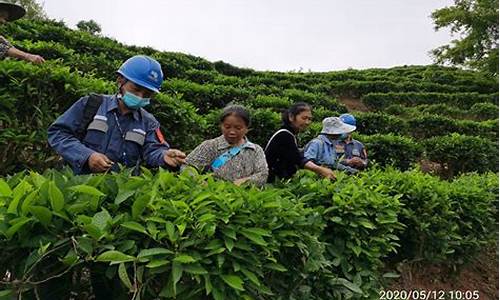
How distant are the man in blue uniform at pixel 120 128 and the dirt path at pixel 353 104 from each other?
49.1 ft

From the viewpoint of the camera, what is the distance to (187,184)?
2.06m

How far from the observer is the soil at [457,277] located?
3883 millimetres

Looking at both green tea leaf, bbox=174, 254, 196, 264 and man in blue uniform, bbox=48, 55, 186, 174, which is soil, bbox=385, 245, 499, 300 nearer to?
man in blue uniform, bbox=48, 55, 186, 174

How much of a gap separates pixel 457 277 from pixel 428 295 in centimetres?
53

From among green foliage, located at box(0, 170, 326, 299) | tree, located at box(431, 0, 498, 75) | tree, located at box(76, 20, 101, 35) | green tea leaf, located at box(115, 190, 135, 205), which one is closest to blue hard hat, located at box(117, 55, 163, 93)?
green foliage, located at box(0, 170, 326, 299)

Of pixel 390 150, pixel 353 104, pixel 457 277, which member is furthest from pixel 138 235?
pixel 353 104

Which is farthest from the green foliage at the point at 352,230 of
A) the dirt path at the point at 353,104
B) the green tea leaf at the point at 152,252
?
the dirt path at the point at 353,104

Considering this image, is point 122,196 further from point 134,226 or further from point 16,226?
point 16,226

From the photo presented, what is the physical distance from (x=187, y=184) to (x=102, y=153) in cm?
78

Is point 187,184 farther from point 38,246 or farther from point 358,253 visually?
point 358,253

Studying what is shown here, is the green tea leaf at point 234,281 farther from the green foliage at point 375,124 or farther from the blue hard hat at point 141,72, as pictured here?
the green foliage at point 375,124

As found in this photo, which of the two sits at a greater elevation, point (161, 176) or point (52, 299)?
point (161, 176)

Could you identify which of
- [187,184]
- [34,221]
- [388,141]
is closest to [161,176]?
[187,184]

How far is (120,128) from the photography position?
2715 mm
